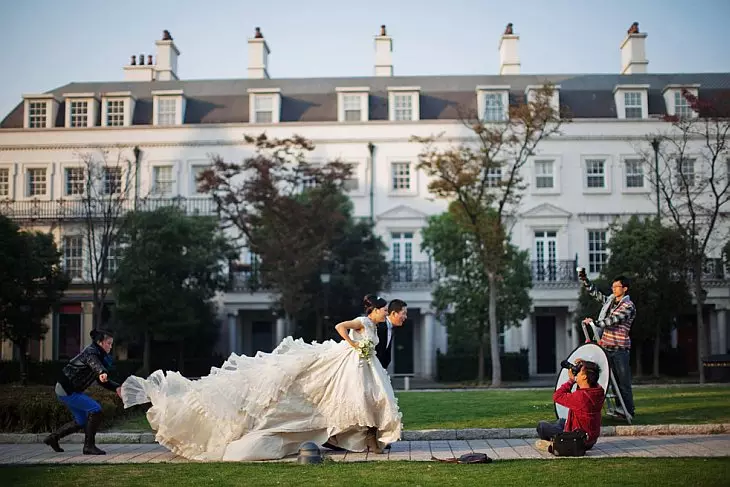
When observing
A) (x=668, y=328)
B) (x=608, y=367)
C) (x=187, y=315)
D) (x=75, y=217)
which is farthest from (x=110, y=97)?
(x=608, y=367)

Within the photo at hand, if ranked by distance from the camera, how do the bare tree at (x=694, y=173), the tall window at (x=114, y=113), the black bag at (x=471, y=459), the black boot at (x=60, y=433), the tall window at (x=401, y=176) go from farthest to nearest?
the tall window at (x=114, y=113) < the tall window at (x=401, y=176) < the bare tree at (x=694, y=173) < the black boot at (x=60, y=433) < the black bag at (x=471, y=459)

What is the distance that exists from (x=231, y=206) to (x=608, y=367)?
2823cm

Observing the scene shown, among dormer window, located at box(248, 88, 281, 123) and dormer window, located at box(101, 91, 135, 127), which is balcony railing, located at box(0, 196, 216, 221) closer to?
dormer window, located at box(101, 91, 135, 127)

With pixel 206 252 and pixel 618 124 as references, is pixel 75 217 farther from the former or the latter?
pixel 618 124

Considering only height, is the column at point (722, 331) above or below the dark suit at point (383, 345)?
below

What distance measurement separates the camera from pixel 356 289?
38031 mm

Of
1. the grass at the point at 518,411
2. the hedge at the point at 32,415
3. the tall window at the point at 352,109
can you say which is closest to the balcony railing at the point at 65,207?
the tall window at the point at 352,109

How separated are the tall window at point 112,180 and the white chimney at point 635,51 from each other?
28.3 meters

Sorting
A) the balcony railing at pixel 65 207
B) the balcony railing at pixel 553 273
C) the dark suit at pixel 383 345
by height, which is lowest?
the dark suit at pixel 383 345

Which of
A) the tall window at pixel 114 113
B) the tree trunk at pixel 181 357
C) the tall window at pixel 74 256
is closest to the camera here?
the tree trunk at pixel 181 357

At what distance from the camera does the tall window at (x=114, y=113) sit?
44875 millimetres

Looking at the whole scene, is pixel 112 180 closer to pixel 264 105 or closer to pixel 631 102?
pixel 264 105

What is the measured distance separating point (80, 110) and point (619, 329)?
124 feet

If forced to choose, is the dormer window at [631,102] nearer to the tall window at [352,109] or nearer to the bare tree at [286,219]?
the tall window at [352,109]
